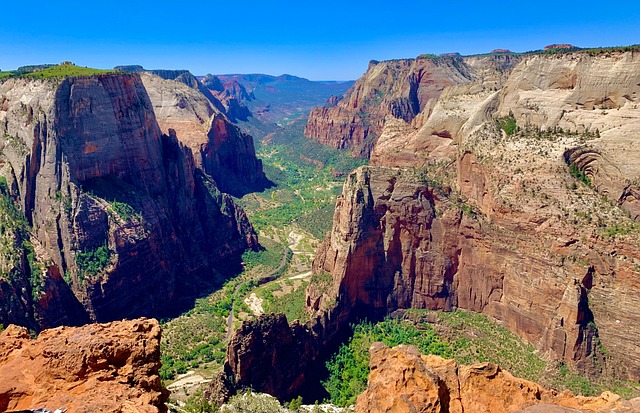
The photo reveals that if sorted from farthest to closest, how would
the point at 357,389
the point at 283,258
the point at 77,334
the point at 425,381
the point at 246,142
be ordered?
the point at 246,142, the point at 283,258, the point at 357,389, the point at 425,381, the point at 77,334

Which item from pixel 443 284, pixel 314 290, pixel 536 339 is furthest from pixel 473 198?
pixel 314 290

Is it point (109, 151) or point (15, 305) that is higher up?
point (109, 151)

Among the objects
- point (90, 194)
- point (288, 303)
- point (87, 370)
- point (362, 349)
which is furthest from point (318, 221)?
point (87, 370)

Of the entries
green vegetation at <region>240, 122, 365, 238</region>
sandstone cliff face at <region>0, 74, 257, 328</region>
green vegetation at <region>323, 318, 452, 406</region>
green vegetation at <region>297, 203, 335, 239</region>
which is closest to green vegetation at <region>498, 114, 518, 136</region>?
green vegetation at <region>323, 318, 452, 406</region>

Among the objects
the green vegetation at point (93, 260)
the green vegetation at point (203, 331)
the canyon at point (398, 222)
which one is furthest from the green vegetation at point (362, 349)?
the green vegetation at point (93, 260)

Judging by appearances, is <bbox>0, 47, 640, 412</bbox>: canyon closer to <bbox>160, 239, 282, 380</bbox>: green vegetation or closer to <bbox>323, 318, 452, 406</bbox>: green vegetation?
<bbox>323, 318, 452, 406</bbox>: green vegetation

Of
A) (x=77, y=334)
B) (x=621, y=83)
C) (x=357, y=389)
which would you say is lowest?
(x=357, y=389)

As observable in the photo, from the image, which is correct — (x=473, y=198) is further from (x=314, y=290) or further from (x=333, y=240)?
(x=314, y=290)

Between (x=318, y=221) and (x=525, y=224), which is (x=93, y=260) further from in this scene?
(x=318, y=221)
